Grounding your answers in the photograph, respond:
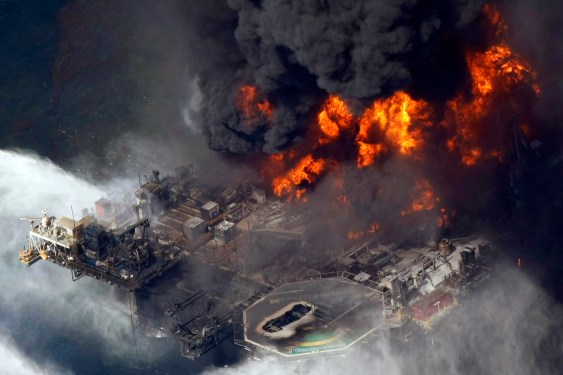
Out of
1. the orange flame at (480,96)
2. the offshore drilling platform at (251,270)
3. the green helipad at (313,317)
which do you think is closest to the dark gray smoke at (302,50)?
the orange flame at (480,96)

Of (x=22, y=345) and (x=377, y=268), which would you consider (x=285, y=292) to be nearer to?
(x=377, y=268)

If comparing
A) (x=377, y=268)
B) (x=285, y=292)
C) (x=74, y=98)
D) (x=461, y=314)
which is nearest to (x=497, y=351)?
(x=461, y=314)

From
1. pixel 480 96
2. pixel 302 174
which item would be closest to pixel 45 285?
pixel 302 174

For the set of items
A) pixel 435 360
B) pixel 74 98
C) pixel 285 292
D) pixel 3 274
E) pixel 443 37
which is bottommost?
pixel 435 360

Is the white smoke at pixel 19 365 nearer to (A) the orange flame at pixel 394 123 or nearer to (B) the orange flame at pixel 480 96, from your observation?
(A) the orange flame at pixel 394 123

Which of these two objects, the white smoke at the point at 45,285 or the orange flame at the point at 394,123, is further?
the white smoke at the point at 45,285

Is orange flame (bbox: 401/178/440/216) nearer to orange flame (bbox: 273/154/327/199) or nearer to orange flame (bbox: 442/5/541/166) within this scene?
orange flame (bbox: 442/5/541/166)
